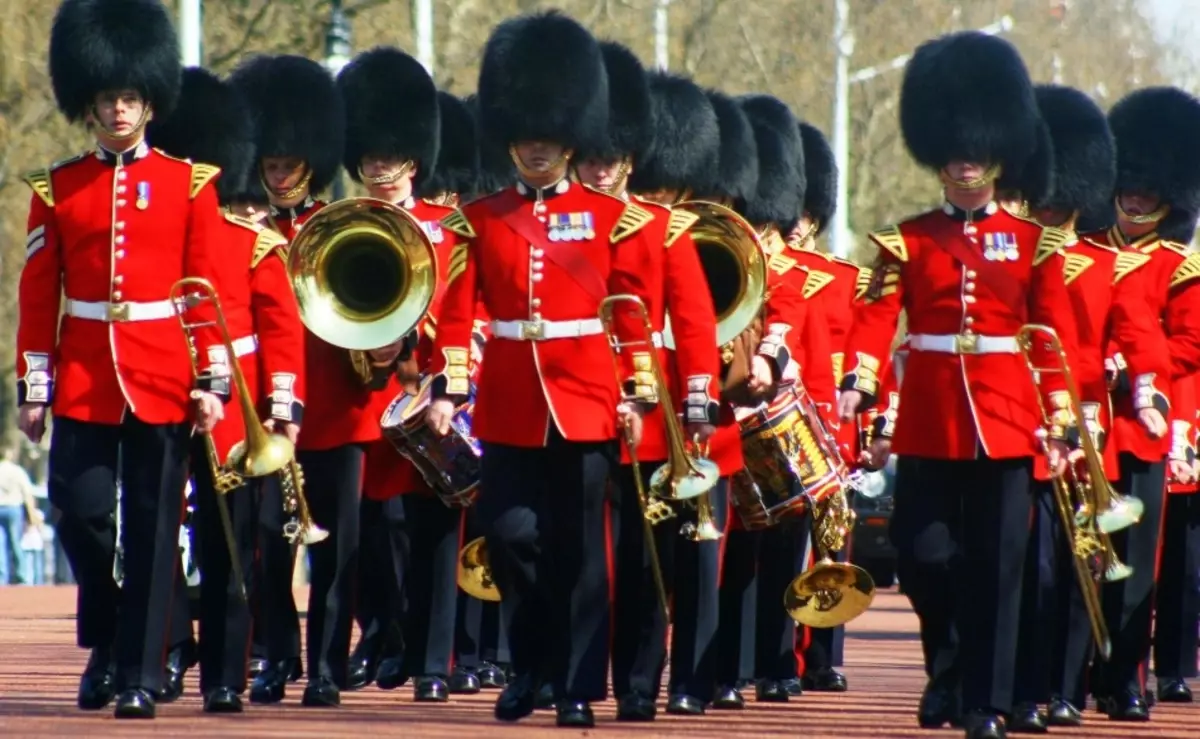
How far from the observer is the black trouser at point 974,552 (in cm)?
1026

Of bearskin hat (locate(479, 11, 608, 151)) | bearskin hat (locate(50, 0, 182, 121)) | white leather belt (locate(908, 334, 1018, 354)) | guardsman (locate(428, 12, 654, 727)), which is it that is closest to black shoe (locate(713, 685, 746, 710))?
guardsman (locate(428, 12, 654, 727))

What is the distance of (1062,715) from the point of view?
10930mm

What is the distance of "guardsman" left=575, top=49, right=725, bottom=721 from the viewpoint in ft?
34.1

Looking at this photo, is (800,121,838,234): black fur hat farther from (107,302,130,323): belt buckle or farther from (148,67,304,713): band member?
(107,302,130,323): belt buckle

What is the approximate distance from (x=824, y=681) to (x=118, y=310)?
149 inches

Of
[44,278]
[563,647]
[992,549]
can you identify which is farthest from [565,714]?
[44,278]

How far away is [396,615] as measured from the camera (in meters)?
12.2

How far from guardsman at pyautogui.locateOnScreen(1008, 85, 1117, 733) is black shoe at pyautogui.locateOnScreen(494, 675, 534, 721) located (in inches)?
57.6

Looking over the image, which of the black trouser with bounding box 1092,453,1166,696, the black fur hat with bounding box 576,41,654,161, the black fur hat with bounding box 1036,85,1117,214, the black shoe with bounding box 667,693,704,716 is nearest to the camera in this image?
the black shoe with bounding box 667,693,704,716

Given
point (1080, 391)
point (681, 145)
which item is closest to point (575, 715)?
point (1080, 391)

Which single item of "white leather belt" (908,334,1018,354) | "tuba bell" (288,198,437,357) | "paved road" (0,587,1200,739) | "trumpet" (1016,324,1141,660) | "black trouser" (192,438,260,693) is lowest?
"paved road" (0,587,1200,739)

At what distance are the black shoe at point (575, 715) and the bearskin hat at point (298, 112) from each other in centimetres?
269

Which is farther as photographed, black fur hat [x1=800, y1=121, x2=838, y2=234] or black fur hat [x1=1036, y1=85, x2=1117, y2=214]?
black fur hat [x1=800, y1=121, x2=838, y2=234]

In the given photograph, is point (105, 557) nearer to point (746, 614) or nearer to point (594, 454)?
point (594, 454)
